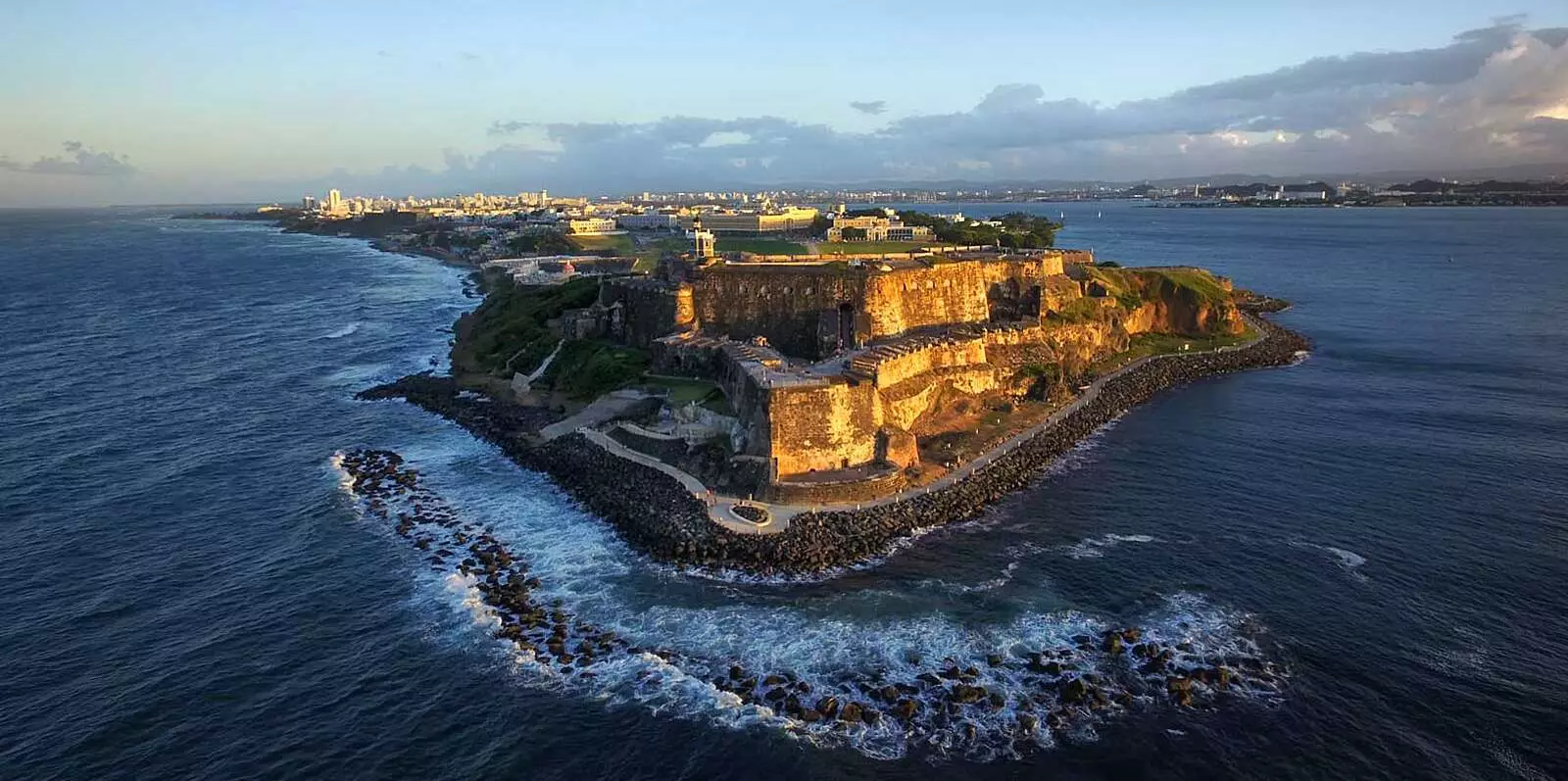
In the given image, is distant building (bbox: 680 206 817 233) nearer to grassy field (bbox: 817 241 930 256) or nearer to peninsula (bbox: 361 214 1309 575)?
peninsula (bbox: 361 214 1309 575)

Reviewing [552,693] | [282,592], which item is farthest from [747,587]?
[282,592]

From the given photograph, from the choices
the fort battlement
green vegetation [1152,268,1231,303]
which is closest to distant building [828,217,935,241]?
the fort battlement

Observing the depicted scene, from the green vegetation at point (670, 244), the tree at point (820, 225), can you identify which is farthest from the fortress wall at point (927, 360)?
the green vegetation at point (670, 244)

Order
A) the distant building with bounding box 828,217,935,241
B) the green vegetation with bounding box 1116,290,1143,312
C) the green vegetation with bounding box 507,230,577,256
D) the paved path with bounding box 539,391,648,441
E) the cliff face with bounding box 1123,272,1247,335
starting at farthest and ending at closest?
1. the green vegetation with bounding box 507,230,577,256
2. the distant building with bounding box 828,217,935,241
3. the cliff face with bounding box 1123,272,1247,335
4. the green vegetation with bounding box 1116,290,1143,312
5. the paved path with bounding box 539,391,648,441

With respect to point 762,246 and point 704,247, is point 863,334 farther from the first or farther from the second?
point 762,246

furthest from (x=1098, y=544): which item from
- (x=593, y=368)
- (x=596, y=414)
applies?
(x=593, y=368)
